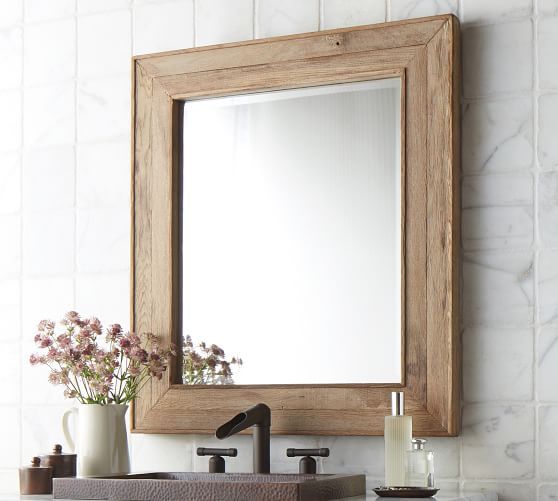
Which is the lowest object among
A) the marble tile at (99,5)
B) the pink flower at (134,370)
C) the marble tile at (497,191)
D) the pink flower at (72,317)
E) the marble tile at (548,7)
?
the pink flower at (134,370)

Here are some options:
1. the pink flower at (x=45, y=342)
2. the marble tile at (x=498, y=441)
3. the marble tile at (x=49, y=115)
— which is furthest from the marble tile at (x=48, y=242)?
the marble tile at (x=498, y=441)

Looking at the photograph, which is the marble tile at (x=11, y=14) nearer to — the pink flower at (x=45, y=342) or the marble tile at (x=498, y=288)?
the pink flower at (x=45, y=342)

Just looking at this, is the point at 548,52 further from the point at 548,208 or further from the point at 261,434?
the point at 261,434

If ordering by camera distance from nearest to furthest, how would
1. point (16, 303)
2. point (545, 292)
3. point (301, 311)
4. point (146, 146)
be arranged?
point (545, 292) < point (301, 311) < point (146, 146) < point (16, 303)

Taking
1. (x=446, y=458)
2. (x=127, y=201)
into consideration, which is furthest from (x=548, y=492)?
(x=127, y=201)

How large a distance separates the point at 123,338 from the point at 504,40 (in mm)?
868

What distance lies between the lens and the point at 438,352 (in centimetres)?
187

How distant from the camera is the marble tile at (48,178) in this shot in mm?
2268

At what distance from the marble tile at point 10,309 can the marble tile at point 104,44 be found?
1.52 feet

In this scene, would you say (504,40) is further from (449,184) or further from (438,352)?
(438,352)

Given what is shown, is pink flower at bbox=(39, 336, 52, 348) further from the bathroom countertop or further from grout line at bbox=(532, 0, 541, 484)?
grout line at bbox=(532, 0, 541, 484)

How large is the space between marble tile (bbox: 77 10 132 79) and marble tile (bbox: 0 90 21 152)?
170mm

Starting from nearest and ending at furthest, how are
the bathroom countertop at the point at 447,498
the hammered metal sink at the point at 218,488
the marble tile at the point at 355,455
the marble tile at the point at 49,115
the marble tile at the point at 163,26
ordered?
the hammered metal sink at the point at 218,488
the bathroom countertop at the point at 447,498
the marble tile at the point at 355,455
the marble tile at the point at 163,26
the marble tile at the point at 49,115

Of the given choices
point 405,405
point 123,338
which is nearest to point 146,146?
point 123,338
